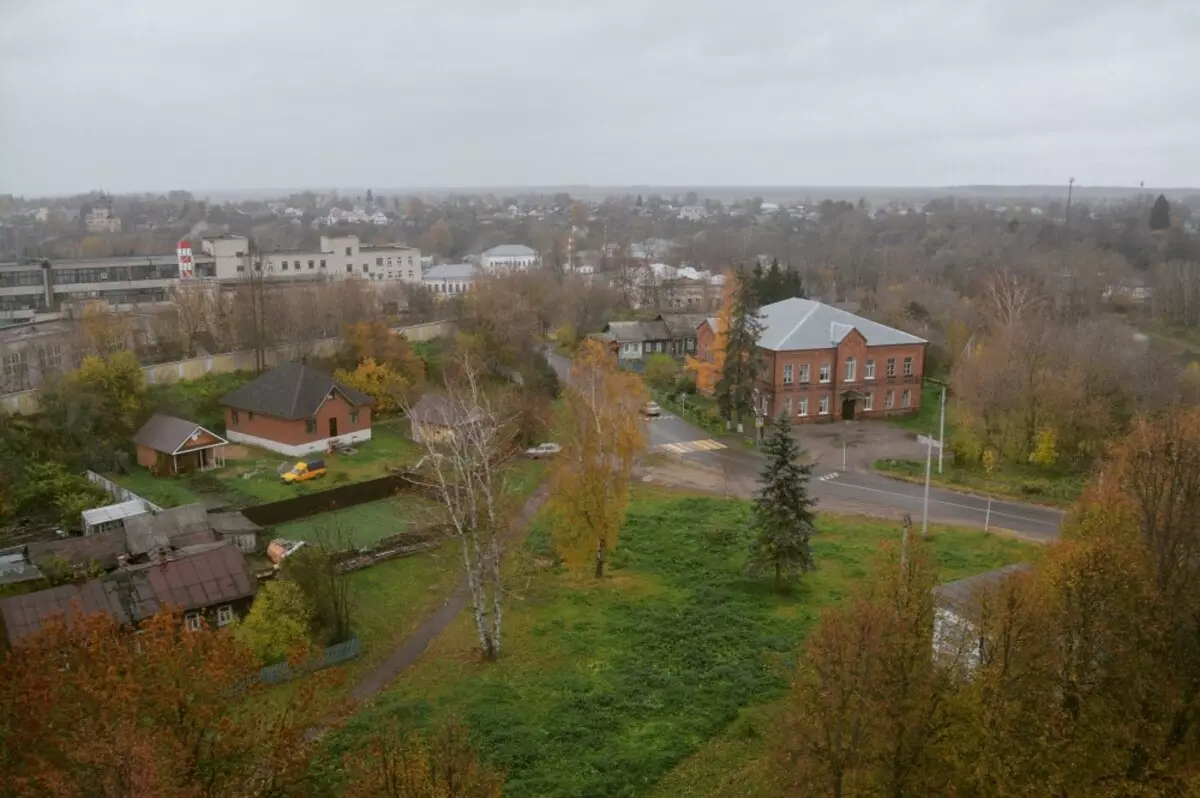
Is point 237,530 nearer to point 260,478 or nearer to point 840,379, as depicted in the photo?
point 260,478

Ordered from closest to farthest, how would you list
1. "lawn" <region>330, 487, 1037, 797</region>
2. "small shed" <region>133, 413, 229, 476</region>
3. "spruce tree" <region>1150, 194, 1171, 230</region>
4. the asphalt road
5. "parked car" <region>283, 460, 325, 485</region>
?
1. "lawn" <region>330, 487, 1037, 797</region>
2. the asphalt road
3. "parked car" <region>283, 460, 325, 485</region>
4. "small shed" <region>133, 413, 229, 476</region>
5. "spruce tree" <region>1150, 194, 1171, 230</region>

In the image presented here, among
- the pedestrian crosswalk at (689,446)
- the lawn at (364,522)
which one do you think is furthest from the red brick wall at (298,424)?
the pedestrian crosswalk at (689,446)

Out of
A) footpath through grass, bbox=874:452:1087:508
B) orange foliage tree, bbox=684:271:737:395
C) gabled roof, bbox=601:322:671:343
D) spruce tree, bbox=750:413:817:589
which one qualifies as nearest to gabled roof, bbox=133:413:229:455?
spruce tree, bbox=750:413:817:589

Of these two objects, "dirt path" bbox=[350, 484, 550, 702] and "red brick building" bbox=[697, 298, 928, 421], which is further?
"red brick building" bbox=[697, 298, 928, 421]

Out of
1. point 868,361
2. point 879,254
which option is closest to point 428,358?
point 868,361

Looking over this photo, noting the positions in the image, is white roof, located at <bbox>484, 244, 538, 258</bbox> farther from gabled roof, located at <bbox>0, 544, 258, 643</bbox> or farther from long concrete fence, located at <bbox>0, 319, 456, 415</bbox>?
gabled roof, located at <bbox>0, 544, 258, 643</bbox>

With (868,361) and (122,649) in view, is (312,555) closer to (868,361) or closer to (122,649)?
(122,649)

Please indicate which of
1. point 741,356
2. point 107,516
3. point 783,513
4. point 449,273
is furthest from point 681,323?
point 107,516
